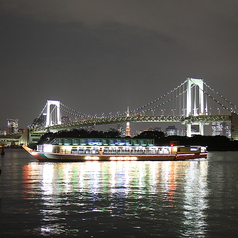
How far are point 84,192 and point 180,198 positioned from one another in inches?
156

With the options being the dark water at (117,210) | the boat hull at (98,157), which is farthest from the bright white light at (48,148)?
the dark water at (117,210)

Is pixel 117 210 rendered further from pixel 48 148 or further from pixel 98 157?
pixel 98 157

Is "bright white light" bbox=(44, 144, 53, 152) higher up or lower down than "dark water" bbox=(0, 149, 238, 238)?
higher up

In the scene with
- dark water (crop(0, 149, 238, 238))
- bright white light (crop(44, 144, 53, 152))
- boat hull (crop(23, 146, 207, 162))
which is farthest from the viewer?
bright white light (crop(44, 144, 53, 152))

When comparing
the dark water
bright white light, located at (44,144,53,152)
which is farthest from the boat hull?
the dark water

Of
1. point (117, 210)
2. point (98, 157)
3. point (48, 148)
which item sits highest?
point (48, 148)

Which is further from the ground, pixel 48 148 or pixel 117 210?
pixel 48 148

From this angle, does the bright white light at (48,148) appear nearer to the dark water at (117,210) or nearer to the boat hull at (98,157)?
the boat hull at (98,157)

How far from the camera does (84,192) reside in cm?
1695

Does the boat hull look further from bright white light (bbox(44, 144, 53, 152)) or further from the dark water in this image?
the dark water

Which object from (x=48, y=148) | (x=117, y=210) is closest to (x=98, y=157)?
(x=48, y=148)

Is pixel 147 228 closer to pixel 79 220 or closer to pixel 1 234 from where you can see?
pixel 79 220

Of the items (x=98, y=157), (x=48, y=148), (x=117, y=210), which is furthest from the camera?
(x=98, y=157)

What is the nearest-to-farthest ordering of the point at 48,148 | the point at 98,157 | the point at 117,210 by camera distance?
1. the point at 117,210
2. the point at 48,148
3. the point at 98,157
